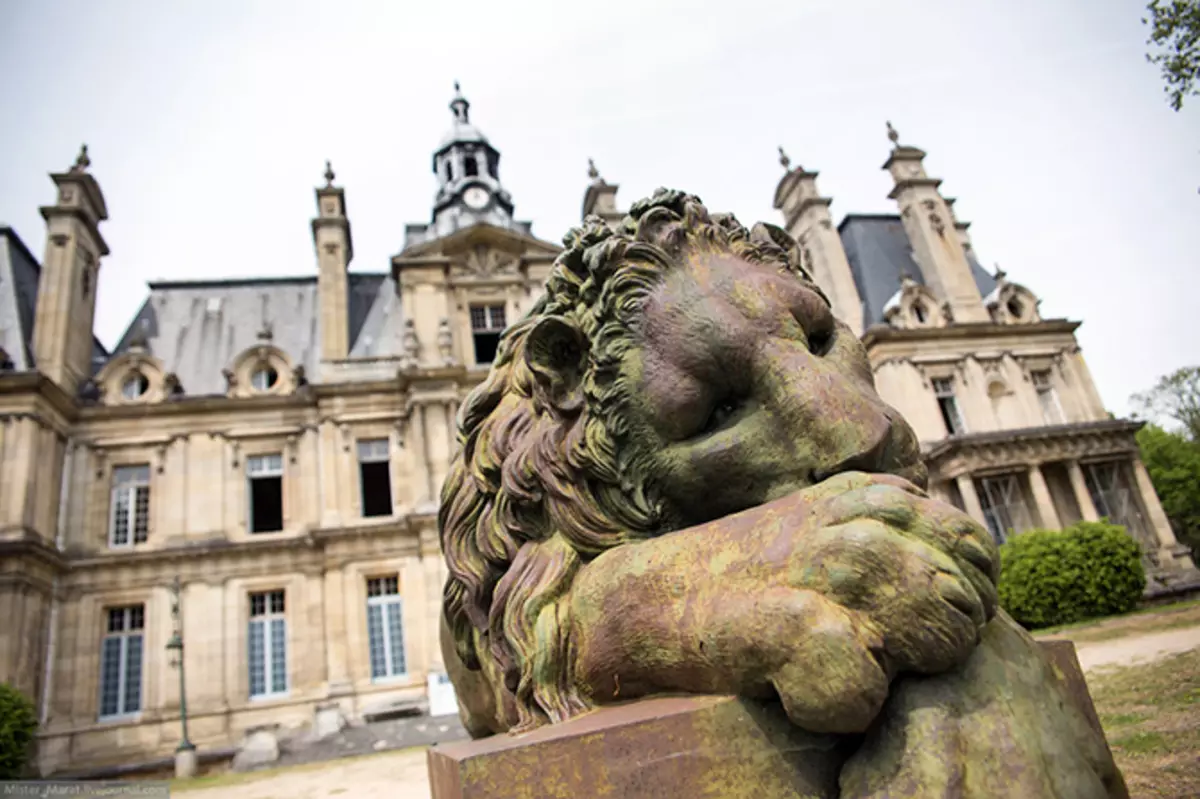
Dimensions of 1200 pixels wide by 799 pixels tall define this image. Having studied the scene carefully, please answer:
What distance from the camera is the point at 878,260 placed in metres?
27.5

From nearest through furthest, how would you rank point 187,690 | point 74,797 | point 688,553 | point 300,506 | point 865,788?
point 865,788, point 688,553, point 74,797, point 187,690, point 300,506

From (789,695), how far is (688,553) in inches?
15.7

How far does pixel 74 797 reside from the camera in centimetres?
745

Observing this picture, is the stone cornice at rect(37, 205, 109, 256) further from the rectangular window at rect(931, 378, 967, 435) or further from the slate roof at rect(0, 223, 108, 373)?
the rectangular window at rect(931, 378, 967, 435)

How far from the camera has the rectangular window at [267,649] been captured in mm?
18469

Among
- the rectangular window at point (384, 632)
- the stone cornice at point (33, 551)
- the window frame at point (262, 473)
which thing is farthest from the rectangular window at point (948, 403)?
the stone cornice at point (33, 551)

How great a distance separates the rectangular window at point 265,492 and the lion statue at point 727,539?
20.0 m

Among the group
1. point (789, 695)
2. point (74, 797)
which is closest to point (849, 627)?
point (789, 695)

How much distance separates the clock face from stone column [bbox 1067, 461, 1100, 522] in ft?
70.8

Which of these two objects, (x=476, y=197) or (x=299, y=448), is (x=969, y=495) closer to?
(x=299, y=448)

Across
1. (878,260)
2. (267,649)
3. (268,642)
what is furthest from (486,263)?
(878,260)

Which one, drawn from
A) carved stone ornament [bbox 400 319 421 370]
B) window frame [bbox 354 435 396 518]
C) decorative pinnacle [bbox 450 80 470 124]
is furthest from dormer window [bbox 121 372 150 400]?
decorative pinnacle [bbox 450 80 470 124]

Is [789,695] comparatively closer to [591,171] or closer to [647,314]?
[647,314]

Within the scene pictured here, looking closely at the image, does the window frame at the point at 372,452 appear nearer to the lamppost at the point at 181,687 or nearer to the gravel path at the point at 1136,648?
the lamppost at the point at 181,687
